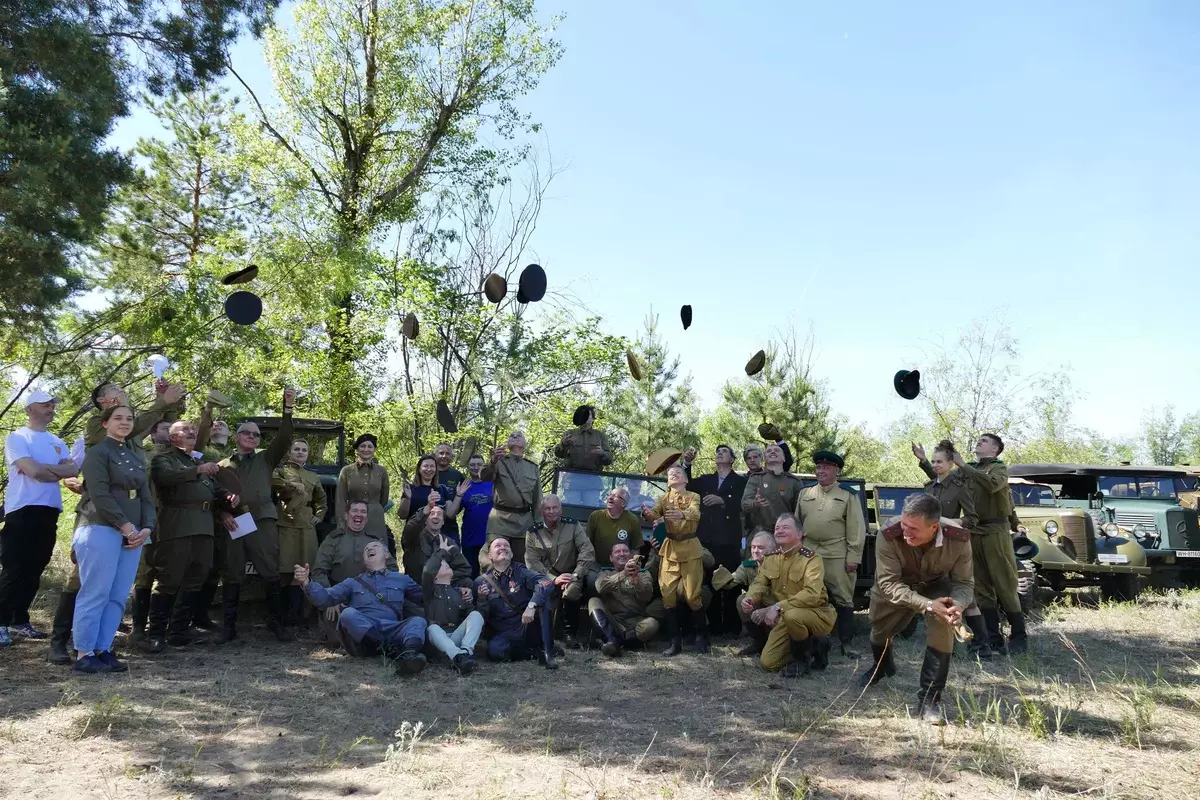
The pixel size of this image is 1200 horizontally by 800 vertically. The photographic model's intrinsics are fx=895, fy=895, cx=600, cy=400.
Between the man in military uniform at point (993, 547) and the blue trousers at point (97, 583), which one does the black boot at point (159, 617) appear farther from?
the man in military uniform at point (993, 547)

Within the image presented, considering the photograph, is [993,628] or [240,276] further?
[240,276]

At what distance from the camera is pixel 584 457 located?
32.0ft

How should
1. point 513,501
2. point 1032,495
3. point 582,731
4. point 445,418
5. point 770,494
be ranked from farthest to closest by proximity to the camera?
1. point 445,418
2. point 1032,495
3. point 513,501
4. point 770,494
5. point 582,731

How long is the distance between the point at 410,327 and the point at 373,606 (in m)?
8.06

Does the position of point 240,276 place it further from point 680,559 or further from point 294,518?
point 680,559

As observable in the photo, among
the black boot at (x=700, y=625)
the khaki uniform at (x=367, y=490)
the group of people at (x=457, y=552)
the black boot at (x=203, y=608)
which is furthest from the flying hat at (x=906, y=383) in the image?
the black boot at (x=203, y=608)

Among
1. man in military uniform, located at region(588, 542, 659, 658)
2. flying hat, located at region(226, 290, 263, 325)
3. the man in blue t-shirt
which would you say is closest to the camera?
man in military uniform, located at region(588, 542, 659, 658)

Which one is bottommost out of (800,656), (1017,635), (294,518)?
(800,656)

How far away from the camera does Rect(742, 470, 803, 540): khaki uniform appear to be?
8477 millimetres

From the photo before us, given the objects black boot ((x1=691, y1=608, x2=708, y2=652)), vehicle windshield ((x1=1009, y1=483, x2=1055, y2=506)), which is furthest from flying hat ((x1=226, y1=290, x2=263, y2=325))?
vehicle windshield ((x1=1009, y1=483, x2=1055, y2=506))

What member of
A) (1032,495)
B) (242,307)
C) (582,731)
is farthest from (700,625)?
(242,307)

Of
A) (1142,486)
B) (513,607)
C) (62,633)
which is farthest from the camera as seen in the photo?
(1142,486)

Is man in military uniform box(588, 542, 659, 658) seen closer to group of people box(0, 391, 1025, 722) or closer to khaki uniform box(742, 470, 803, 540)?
group of people box(0, 391, 1025, 722)

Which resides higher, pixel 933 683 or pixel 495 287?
pixel 495 287
